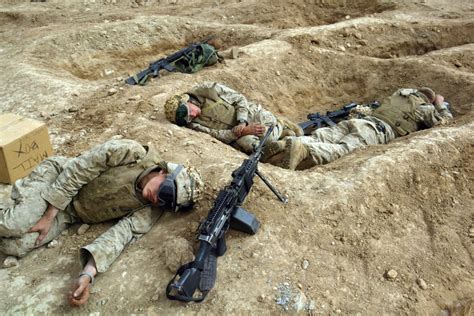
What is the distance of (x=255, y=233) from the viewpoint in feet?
11.9

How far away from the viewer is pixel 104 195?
12.3 ft

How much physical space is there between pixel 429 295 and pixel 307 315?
1.05 metres

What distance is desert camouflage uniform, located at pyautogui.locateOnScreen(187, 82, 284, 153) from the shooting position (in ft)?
18.3

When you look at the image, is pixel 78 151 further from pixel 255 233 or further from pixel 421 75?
pixel 421 75

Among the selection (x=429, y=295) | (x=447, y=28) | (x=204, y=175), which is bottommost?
(x=429, y=295)

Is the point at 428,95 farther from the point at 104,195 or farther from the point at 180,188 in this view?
the point at 104,195

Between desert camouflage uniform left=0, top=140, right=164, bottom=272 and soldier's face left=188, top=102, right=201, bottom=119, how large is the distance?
1705 millimetres

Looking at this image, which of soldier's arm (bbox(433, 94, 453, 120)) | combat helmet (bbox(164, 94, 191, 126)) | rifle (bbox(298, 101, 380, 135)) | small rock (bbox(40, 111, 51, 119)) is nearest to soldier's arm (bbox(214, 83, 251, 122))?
combat helmet (bbox(164, 94, 191, 126))

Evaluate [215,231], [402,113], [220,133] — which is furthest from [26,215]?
[402,113]

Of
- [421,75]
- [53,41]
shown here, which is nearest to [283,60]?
[421,75]

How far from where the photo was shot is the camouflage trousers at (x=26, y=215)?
3584mm

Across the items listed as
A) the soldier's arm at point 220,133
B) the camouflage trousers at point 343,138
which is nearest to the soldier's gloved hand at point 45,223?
the soldier's arm at point 220,133

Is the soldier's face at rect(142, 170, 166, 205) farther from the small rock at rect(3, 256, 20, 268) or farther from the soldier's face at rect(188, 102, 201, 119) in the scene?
the soldier's face at rect(188, 102, 201, 119)

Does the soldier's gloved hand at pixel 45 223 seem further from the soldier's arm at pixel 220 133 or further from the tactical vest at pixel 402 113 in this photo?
the tactical vest at pixel 402 113
